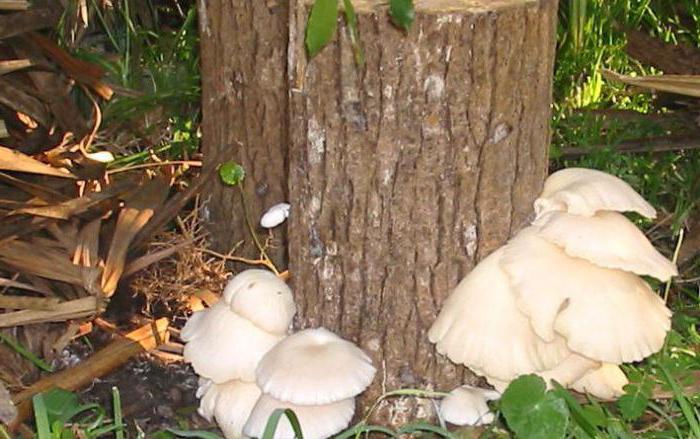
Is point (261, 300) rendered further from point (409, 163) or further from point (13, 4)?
point (13, 4)

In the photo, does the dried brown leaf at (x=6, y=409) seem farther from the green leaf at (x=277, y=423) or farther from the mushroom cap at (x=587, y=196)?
the mushroom cap at (x=587, y=196)

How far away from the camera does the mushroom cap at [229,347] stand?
2.61 metres

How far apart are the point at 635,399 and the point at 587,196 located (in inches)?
19.7

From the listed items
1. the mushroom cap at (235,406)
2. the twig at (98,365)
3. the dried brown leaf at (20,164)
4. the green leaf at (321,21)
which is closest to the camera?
the green leaf at (321,21)

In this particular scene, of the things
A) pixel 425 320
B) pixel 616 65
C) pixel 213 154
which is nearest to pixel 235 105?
pixel 213 154

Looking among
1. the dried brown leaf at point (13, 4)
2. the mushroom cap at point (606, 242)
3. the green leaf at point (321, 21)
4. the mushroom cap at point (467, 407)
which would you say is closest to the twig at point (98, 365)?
the mushroom cap at point (467, 407)

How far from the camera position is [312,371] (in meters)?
2.47

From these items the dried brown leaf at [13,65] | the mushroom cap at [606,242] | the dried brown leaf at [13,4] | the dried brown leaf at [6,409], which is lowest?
the dried brown leaf at [6,409]

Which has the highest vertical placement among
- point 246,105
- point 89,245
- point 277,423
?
point 246,105

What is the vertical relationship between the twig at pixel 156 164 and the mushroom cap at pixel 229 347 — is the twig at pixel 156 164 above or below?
above

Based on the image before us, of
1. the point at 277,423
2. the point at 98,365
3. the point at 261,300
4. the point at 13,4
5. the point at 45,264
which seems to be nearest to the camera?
the point at 277,423

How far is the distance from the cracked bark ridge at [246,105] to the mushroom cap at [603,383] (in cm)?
93

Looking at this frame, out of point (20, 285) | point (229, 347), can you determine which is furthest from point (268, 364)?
point (20, 285)

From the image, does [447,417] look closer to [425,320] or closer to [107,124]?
[425,320]
